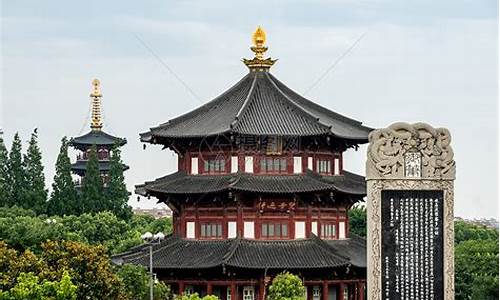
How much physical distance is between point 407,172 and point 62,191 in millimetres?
53294

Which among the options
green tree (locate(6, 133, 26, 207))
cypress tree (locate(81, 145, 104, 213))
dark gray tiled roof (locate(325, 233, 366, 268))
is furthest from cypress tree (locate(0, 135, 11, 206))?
dark gray tiled roof (locate(325, 233, 366, 268))

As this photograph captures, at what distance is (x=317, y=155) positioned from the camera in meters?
57.0

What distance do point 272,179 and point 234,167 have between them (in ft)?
5.15

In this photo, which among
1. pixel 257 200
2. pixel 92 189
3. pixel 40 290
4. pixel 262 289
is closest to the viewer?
pixel 40 290

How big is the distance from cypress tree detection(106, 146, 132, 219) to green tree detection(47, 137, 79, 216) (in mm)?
4026

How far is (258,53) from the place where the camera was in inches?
2301

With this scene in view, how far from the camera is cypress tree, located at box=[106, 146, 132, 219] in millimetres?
89812

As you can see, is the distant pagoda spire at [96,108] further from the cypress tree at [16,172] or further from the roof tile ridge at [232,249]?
the roof tile ridge at [232,249]

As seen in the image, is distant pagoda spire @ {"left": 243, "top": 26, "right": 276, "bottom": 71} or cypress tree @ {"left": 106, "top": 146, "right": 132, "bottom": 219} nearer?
distant pagoda spire @ {"left": 243, "top": 26, "right": 276, "bottom": 71}

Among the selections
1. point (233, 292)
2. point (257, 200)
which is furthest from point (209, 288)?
point (257, 200)

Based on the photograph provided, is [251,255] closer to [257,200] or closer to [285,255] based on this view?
[285,255]

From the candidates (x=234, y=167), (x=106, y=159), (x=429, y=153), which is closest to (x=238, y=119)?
(x=234, y=167)

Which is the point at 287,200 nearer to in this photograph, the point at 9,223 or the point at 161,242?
the point at 161,242

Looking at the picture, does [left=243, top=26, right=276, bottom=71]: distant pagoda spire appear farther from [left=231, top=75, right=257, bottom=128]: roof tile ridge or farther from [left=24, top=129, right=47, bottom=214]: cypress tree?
[left=24, top=129, right=47, bottom=214]: cypress tree
